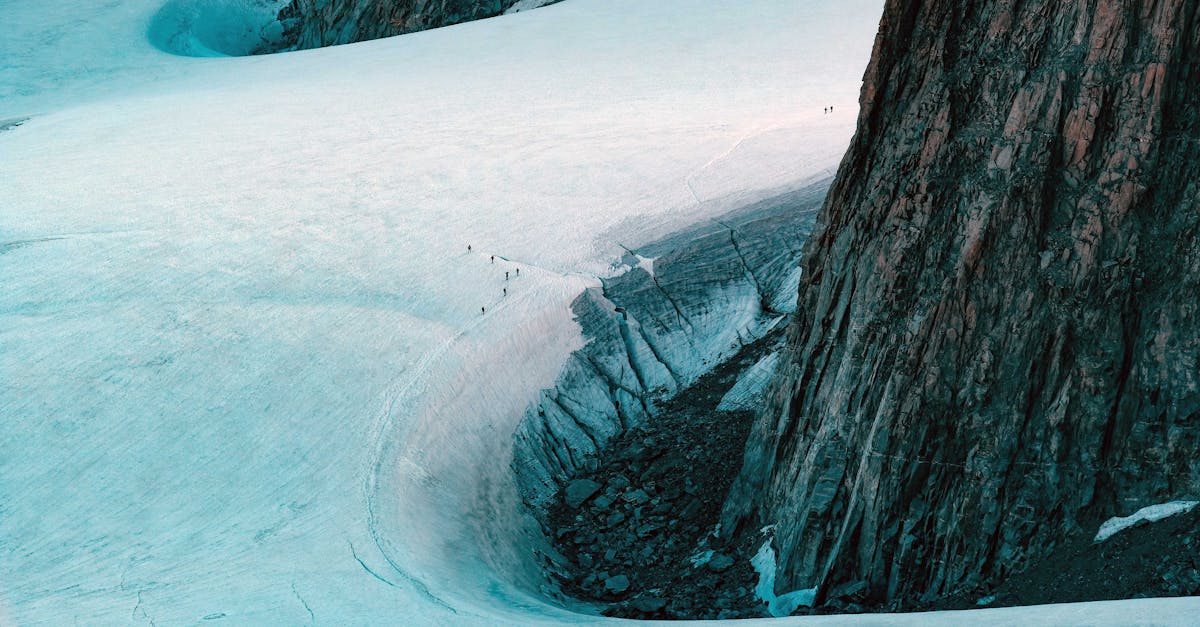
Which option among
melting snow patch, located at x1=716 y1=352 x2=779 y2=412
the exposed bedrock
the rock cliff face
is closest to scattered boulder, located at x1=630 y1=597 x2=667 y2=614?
the exposed bedrock

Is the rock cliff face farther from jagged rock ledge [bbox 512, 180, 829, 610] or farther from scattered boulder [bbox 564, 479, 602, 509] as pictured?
Result: scattered boulder [bbox 564, 479, 602, 509]

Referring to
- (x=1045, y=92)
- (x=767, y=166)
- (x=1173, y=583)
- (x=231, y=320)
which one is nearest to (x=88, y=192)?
(x=231, y=320)

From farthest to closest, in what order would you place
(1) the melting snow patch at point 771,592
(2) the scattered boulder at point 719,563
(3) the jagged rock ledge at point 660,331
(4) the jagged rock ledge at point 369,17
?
(4) the jagged rock ledge at point 369,17, (3) the jagged rock ledge at point 660,331, (2) the scattered boulder at point 719,563, (1) the melting snow patch at point 771,592

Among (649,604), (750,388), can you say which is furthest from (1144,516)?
(750,388)

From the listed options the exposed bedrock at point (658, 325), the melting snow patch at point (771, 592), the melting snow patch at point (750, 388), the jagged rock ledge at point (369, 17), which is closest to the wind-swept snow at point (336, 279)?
the exposed bedrock at point (658, 325)

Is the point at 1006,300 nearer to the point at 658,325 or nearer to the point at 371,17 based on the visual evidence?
the point at 658,325

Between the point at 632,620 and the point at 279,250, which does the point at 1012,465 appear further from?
the point at 279,250

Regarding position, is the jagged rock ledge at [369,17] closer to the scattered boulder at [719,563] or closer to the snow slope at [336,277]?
the snow slope at [336,277]
